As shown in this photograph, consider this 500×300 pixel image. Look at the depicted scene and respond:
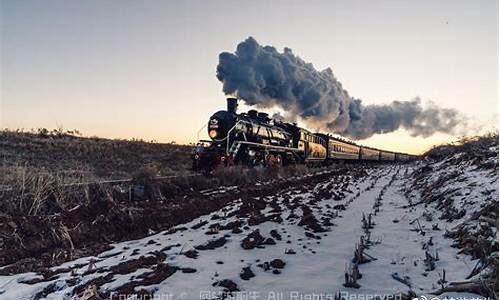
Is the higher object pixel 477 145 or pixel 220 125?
pixel 220 125

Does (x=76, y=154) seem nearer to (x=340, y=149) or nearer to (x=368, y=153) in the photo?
(x=340, y=149)

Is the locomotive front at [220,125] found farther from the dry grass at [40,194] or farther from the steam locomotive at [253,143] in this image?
the dry grass at [40,194]

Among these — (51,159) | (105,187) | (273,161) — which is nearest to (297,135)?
(273,161)

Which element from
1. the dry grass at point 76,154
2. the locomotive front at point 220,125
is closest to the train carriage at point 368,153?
the dry grass at point 76,154

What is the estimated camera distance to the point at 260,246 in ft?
15.8

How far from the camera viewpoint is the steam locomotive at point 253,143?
624 inches

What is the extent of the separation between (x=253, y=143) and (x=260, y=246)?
44.4 ft

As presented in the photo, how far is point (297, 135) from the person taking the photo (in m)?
23.2

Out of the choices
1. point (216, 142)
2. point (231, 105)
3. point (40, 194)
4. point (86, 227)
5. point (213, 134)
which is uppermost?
point (231, 105)

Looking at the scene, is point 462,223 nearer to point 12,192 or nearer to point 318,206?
point 318,206

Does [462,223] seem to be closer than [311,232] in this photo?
Yes

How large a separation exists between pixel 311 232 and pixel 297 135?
18033 millimetres

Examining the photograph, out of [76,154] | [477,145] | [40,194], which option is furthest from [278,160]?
[40,194]

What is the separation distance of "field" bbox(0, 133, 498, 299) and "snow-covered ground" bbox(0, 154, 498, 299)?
0.6 inches
